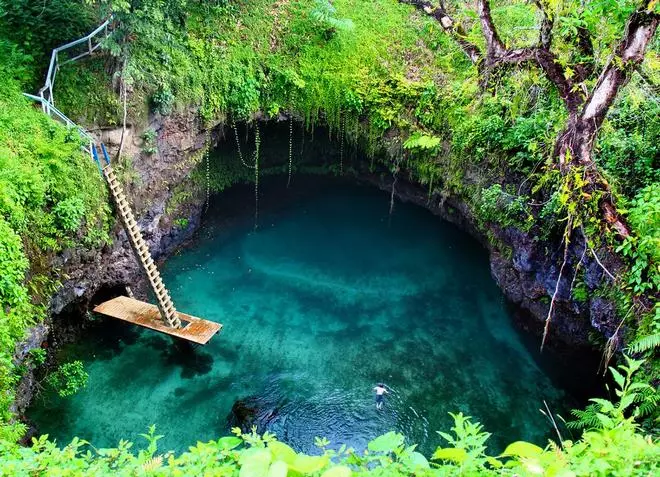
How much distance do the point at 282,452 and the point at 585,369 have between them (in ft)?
33.8

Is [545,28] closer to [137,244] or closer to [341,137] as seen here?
[341,137]

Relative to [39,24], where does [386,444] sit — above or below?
below

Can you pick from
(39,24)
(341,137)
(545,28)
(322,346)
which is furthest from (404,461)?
(341,137)

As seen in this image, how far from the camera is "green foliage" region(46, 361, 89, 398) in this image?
33.2 feet

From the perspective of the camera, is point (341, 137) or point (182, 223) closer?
point (182, 223)

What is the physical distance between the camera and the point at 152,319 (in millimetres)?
11289

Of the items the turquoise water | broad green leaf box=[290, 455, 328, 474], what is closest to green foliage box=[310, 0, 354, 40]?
the turquoise water

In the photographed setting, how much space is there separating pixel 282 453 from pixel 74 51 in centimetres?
1116

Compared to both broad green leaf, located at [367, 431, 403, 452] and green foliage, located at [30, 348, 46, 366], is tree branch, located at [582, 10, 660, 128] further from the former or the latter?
green foliage, located at [30, 348, 46, 366]

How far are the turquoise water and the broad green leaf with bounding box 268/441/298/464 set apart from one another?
6773mm

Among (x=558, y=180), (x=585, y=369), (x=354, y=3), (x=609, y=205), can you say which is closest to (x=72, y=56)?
(x=354, y=3)

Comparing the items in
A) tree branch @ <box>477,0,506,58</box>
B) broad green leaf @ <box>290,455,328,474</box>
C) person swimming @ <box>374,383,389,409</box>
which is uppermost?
tree branch @ <box>477,0,506,58</box>

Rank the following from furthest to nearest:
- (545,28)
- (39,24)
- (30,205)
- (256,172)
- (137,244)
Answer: (256,172) < (39,24) < (137,244) < (30,205) < (545,28)

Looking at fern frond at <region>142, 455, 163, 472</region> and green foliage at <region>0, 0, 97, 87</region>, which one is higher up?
green foliage at <region>0, 0, 97, 87</region>
